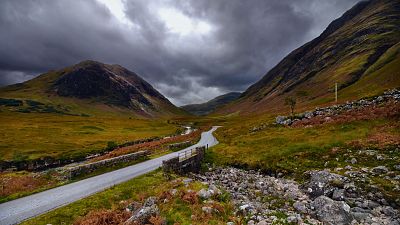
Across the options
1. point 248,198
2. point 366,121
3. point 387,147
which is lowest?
point 248,198

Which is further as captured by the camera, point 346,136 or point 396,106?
point 396,106

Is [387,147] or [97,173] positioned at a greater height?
[387,147]

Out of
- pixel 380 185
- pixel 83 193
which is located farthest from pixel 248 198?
pixel 83 193

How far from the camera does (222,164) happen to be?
39719 mm

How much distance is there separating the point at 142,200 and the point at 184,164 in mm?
13294

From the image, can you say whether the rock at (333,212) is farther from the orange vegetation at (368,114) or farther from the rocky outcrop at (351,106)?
the rocky outcrop at (351,106)

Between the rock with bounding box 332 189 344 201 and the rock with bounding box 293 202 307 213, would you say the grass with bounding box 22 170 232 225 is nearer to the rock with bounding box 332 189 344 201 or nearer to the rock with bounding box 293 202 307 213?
the rock with bounding box 293 202 307 213

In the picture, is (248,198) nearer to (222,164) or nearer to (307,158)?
(307,158)

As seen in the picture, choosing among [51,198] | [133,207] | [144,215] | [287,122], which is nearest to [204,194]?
[133,207]

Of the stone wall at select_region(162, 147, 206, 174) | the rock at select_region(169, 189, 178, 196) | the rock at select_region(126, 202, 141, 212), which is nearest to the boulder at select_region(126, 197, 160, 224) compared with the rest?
the rock at select_region(126, 202, 141, 212)

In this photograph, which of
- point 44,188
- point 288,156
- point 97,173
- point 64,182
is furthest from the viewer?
point 288,156

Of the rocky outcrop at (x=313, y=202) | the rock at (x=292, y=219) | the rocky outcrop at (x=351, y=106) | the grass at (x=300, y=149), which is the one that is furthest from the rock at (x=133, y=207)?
the rocky outcrop at (x=351, y=106)

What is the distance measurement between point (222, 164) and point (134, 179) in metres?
16.1

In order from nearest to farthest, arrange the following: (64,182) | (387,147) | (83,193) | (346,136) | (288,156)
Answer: (83,193), (64,182), (387,147), (288,156), (346,136)
